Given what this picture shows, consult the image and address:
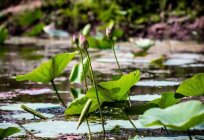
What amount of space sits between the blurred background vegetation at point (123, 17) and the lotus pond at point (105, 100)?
159 cm

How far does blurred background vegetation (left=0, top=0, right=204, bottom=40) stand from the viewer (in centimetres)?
551

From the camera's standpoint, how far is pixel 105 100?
1.60 metres

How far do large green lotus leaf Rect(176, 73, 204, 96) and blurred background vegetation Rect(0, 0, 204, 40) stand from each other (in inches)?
142

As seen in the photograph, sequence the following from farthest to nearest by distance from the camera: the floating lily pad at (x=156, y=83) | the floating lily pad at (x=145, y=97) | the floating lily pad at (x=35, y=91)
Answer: the floating lily pad at (x=156, y=83) → the floating lily pad at (x=35, y=91) → the floating lily pad at (x=145, y=97)

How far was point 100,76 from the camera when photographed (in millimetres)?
3090

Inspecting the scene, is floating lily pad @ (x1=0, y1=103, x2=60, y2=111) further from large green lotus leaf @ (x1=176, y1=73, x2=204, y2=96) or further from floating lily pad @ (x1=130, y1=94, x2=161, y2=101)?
large green lotus leaf @ (x1=176, y1=73, x2=204, y2=96)

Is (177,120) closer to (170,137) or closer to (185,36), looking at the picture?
(170,137)

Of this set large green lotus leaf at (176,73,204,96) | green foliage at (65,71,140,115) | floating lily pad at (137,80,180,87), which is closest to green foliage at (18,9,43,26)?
floating lily pad at (137,80,180,87)

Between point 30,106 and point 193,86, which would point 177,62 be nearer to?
point 30,106

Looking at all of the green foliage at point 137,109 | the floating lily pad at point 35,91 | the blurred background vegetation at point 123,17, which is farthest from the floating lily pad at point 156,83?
the blurred background vegetation at point 123,17

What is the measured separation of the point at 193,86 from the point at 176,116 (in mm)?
340

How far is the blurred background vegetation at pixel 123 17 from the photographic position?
5508 millimetres

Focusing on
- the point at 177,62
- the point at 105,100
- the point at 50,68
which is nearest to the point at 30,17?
the point at 177,62

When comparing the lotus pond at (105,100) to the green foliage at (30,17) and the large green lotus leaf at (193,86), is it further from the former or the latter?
the green foliage at (30,17)
